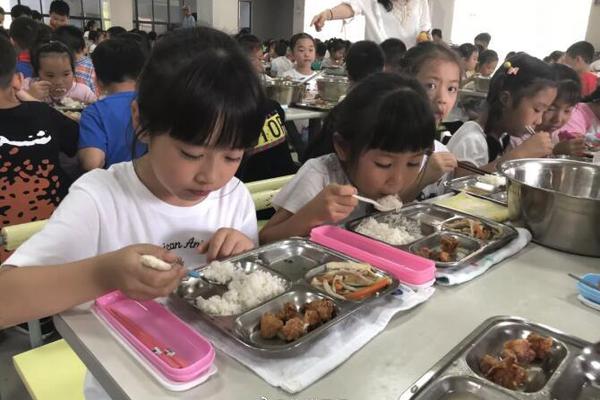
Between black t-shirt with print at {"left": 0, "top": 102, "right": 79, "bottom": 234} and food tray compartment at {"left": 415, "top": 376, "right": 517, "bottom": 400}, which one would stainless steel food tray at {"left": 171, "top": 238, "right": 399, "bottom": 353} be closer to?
food tray compartment at {"left": 415, "top": 376, "right": 517, "bottom": 400}

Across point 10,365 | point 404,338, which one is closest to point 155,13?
point 10,365

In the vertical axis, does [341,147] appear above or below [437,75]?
below

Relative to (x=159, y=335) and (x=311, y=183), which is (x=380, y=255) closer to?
(x=311, y=183)

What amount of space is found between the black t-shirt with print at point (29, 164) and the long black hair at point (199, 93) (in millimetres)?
1313

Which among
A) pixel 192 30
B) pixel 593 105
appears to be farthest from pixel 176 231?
pixel 593 105

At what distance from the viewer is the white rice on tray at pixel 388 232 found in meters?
1.30

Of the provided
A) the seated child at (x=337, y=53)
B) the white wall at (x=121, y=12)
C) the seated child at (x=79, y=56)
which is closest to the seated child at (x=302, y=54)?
the seated child at (x=79, y=56)

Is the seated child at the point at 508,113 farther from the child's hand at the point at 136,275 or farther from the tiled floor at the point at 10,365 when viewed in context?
the tiled floor at the point at 10,365

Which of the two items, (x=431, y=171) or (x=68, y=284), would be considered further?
(x=431, y=171)

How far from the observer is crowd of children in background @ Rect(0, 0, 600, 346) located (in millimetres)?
1062

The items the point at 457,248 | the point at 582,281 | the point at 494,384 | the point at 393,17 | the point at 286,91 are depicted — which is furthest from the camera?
the point at 286,91

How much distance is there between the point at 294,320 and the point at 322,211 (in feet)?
1.52

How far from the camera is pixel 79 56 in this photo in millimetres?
4703

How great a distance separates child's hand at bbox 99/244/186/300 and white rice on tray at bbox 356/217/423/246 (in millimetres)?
601
